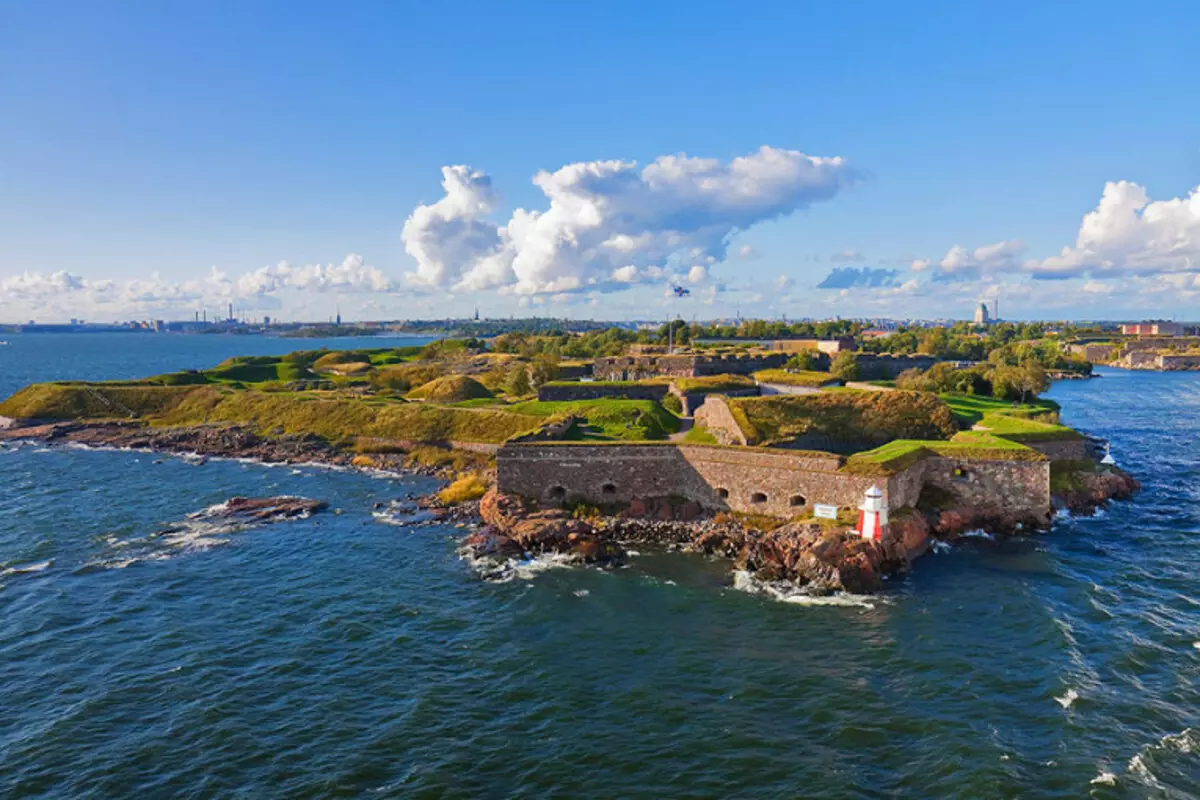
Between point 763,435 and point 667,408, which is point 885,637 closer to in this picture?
point 763,435

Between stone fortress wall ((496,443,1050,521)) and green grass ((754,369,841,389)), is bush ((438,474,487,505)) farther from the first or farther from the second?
green grass ((754,369,841,389))

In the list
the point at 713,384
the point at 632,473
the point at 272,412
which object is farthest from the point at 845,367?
the point at 272,412

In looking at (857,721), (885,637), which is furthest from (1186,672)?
(857,721)

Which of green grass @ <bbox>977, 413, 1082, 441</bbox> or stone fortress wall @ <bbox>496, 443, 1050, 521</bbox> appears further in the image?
green grass @ <bbox>977, 413, 1082, 441</bbox>

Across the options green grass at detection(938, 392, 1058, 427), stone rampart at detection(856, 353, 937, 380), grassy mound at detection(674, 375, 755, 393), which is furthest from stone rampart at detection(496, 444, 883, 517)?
stone rampart at detection(856, 353, 937, 380)

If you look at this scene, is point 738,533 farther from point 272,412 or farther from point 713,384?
point 272,412

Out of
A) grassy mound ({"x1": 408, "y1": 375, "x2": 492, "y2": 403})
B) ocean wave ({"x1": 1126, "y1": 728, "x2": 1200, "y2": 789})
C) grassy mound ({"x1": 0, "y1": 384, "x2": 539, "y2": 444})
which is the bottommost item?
ocean wave ({"x1": 1126, "y1": 728, "x2": 1200, "y2": 789})
